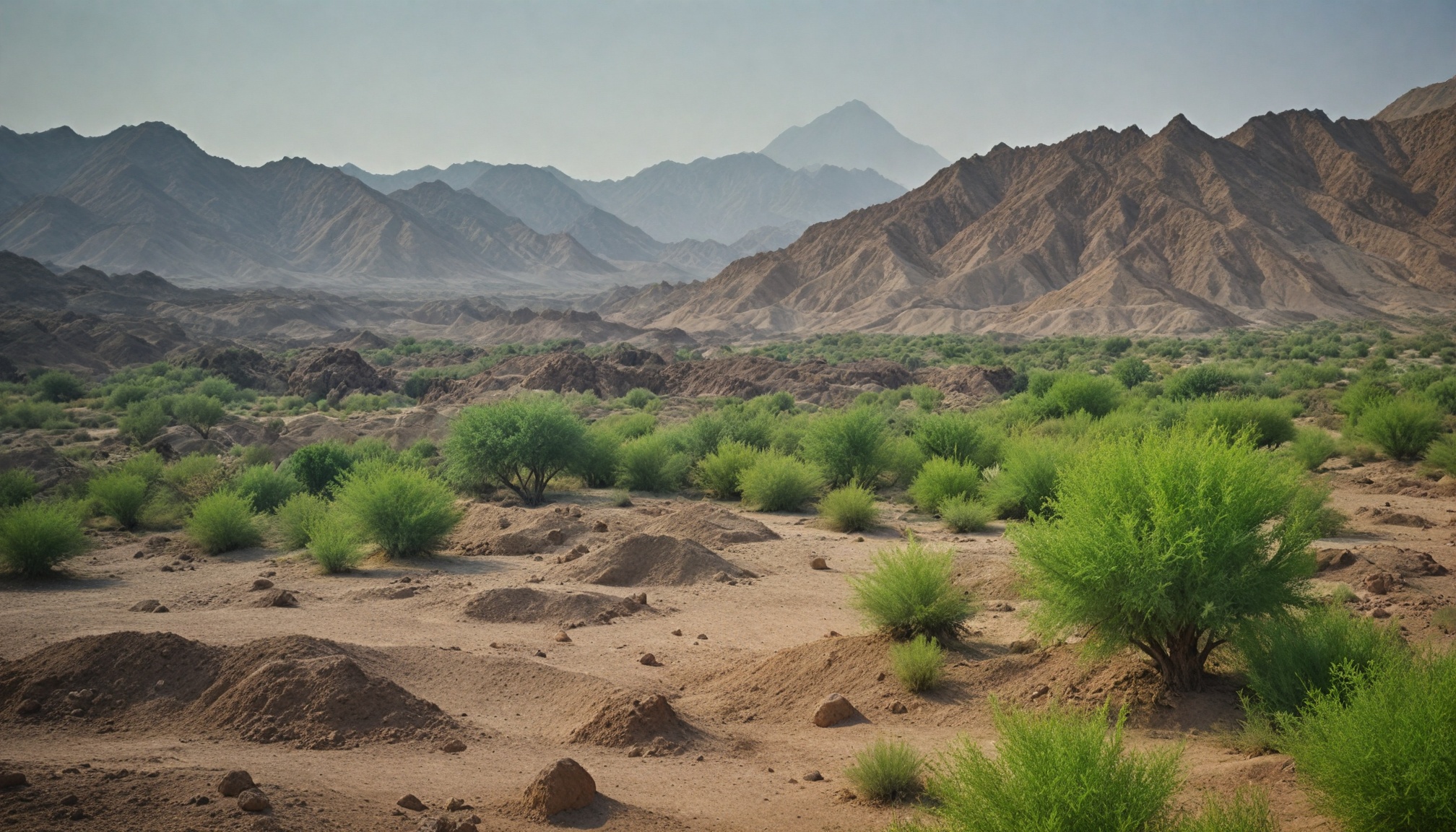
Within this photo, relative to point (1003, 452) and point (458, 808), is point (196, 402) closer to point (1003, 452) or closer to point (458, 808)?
point (1003, 452)

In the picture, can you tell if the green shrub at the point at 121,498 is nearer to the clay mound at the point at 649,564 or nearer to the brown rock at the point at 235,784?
the clay mound at the point at 649,564

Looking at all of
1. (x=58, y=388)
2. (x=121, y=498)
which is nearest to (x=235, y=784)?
(x=121, y=498)

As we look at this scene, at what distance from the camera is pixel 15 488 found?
62.7ft

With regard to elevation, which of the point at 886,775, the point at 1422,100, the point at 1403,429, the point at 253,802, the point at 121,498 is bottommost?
the point at 886,775

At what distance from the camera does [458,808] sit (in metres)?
6.32

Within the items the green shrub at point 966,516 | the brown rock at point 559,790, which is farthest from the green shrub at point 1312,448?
the brown rock at point 559,790

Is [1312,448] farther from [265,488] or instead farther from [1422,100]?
[1422,100]

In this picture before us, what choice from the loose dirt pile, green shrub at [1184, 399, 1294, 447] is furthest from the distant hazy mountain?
the loose dirt pile

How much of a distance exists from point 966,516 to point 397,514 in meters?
9.29

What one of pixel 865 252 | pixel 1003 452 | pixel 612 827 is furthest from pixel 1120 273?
pixel 612 827

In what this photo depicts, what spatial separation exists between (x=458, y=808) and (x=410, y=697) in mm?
2133

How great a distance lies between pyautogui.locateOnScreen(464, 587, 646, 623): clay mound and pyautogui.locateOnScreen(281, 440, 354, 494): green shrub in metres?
9.04

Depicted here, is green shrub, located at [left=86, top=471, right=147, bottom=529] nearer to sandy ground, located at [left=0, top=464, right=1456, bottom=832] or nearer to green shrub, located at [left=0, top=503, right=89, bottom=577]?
sandy ground, located at [left=0, top=464, right=1456, bottom=832]

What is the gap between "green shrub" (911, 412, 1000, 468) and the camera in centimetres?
2128
